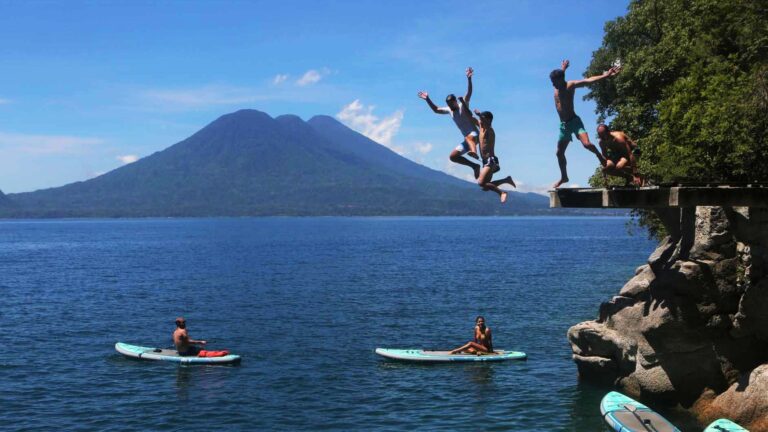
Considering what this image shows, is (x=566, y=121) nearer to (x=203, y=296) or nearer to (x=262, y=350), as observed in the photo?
(x=262, y=350)

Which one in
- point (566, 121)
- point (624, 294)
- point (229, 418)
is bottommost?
point (229, 418)

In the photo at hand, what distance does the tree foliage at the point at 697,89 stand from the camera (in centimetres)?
2347

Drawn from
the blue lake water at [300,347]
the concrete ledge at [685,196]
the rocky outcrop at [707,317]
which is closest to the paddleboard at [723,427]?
the rocky outcrop at [707,317]

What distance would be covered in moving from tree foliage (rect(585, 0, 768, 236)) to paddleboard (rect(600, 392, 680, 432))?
6540 mm

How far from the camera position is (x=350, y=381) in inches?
1107

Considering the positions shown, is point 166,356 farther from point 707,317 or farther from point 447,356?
point 707,317

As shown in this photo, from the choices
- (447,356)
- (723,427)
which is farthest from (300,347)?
(723,427)

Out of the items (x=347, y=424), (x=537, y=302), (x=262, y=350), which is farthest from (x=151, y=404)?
(x=537, y=302)

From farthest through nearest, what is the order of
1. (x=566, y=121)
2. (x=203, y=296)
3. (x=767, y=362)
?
(x=203, y=296), (x=767, y=362), (x=566, y=121)

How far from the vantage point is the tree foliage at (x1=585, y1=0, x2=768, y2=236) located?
23.5 metres

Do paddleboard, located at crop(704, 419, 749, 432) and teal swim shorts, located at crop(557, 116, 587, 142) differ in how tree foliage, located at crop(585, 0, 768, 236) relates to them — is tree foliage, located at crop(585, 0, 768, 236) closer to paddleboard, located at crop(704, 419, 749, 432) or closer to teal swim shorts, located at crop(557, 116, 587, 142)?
teal swim shorts, located at crop(557, 116, 587, 142)

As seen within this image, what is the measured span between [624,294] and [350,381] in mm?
10748

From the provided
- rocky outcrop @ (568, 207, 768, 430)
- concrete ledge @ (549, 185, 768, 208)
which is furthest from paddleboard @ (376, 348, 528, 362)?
concrete ledge @ (549, 185, 768, 208)

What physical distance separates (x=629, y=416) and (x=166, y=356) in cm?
1946
